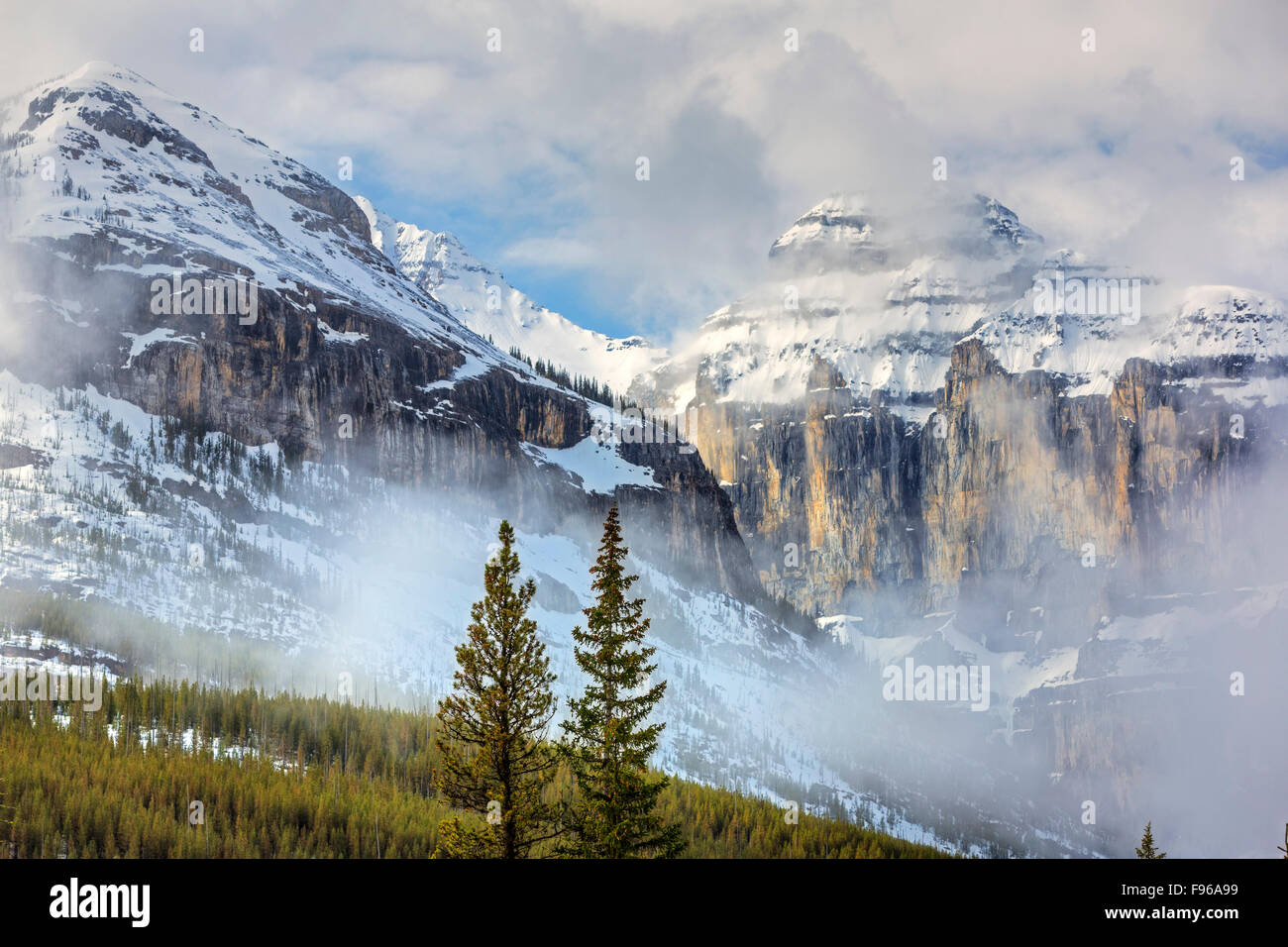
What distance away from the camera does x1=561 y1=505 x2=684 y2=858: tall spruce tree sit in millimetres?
37688

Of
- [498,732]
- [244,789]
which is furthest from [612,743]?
[244,789]

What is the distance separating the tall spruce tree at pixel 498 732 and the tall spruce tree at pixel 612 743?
1.45 meters

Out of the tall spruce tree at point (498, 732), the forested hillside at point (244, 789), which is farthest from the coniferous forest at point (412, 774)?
the forested hillside at point (244, 789)

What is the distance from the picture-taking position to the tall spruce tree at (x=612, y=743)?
3769 centimetres

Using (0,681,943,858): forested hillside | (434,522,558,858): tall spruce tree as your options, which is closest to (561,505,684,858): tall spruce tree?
(434,522,558,858): tall spruce tree

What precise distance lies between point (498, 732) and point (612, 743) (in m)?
4.32

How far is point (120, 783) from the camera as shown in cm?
7194

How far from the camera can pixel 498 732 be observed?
3834 cm

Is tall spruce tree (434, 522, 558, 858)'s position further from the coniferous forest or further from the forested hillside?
the forested hillside

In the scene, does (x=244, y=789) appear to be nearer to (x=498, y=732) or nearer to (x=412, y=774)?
(x=412, y=774)
